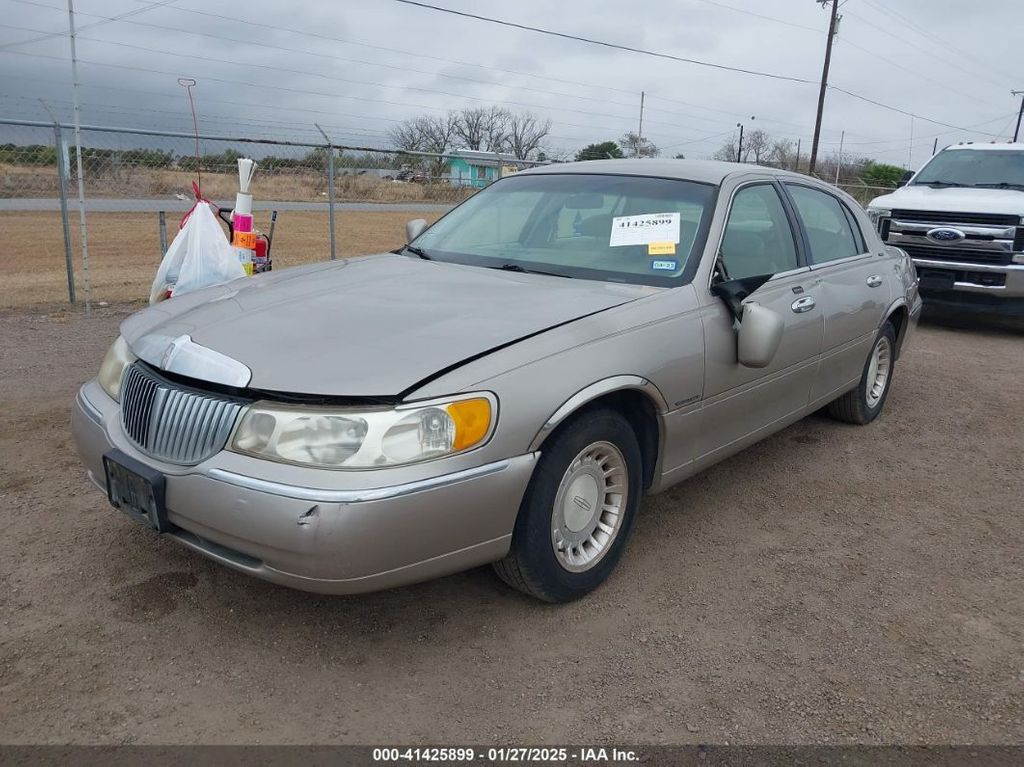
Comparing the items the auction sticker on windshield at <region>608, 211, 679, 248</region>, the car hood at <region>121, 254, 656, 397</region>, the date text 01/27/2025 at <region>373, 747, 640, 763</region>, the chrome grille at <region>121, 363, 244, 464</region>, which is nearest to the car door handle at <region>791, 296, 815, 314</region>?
the auction sticker on windshield at <region>608, 211, 679, 248</region>

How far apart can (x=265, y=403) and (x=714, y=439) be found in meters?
2.01

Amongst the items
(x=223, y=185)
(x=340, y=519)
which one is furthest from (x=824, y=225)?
(x=223, y=185)

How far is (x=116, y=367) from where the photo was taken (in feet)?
10.4

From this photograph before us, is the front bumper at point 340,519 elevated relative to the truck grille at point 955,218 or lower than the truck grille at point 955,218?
lower

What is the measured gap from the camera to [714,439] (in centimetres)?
362

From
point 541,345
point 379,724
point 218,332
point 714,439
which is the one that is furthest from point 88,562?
point 714,439

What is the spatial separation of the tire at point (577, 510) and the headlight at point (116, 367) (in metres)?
1.59

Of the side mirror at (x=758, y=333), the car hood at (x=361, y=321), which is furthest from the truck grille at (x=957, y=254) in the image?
the car hood at (x=361, y=321)

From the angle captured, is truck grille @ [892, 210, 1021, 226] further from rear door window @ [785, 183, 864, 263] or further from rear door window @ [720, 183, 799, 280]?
rear door window @ [720, 183, 799, 280]

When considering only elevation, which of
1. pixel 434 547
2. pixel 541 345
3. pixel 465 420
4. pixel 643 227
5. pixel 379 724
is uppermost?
pixel 643 227

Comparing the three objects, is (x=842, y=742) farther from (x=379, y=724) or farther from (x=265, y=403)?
(x=265, y=403)

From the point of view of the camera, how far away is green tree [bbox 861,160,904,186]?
4411 cm

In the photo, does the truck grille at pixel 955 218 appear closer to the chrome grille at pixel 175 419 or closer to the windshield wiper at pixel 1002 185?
the windshield wiper at pixel 1002 185

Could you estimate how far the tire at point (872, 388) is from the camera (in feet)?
17.1
